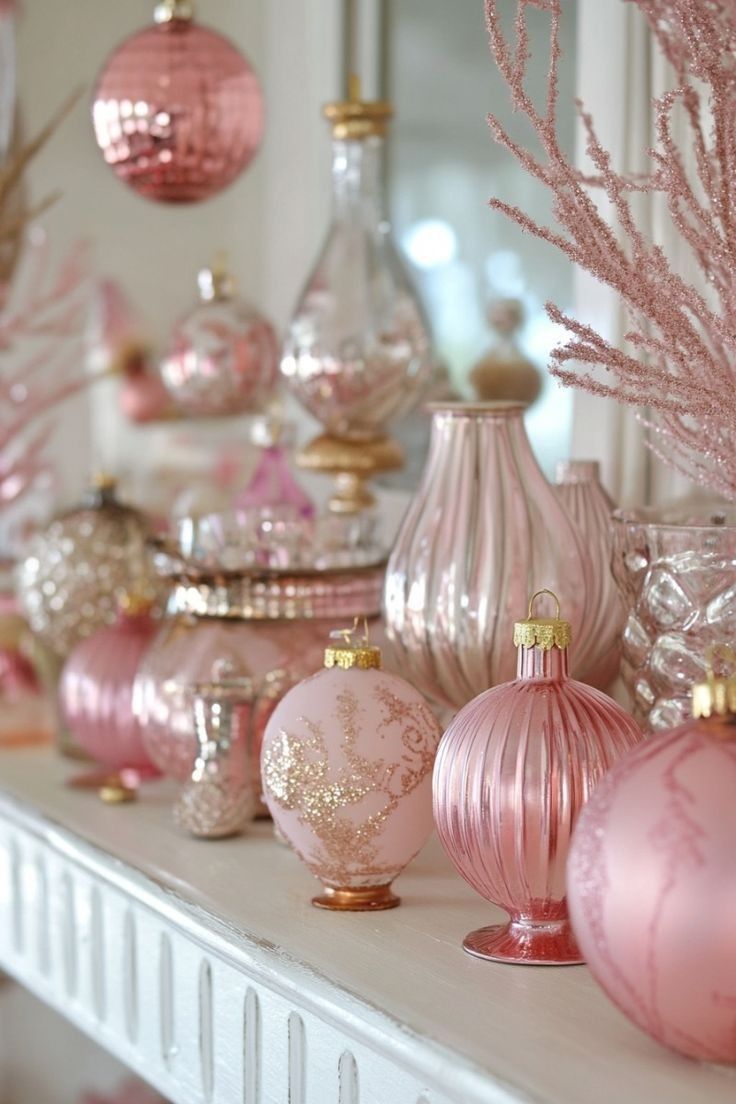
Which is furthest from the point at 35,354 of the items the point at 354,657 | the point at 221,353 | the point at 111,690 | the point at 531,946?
the point at 531,946

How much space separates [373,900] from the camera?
779 millimetres

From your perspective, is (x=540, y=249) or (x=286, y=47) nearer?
(x=540, y=249)

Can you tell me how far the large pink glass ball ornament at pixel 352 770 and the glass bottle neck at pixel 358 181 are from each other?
19.5 inches

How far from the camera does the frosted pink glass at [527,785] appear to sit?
668 mm

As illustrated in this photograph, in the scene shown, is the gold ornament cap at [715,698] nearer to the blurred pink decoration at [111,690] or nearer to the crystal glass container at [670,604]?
the crystal glass container at [670,604]

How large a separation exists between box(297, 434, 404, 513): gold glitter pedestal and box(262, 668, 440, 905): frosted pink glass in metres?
0.41

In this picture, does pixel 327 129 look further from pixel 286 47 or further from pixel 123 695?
pixel 123 695

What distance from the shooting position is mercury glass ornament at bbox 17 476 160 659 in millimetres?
1173

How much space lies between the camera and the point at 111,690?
105cm

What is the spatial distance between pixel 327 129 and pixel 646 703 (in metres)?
0.82

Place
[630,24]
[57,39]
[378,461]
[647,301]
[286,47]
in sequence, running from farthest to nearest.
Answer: [57,39] < [286,47] < [378,461] < [630,24] < [647,301]

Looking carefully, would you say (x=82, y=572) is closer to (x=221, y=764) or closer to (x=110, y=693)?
(x=110, y=693)

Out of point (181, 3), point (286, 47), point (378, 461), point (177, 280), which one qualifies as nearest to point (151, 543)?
point (378, 461)

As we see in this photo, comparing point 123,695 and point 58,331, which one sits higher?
point 58,331
